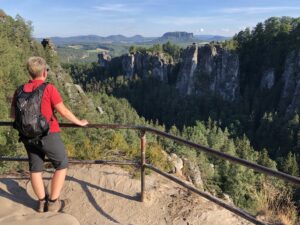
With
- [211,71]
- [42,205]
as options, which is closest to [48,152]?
[42,205]

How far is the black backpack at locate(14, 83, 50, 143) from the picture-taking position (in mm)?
4469

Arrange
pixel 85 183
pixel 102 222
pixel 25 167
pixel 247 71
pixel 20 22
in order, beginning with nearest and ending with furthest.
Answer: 1. pixel 102 222
2. pixel 85 183
3. pixel 25 167
4. pixel 20 22
5. pixel 247 71

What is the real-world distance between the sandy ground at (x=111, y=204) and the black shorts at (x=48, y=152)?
60cm

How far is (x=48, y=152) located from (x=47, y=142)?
120 millimetres

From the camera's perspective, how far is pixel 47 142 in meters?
4.70

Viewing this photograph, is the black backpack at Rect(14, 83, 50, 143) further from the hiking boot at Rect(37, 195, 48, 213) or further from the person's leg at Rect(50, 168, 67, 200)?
the hiking boot at Rect(37, 195, 48, 213)

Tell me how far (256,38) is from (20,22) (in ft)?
254

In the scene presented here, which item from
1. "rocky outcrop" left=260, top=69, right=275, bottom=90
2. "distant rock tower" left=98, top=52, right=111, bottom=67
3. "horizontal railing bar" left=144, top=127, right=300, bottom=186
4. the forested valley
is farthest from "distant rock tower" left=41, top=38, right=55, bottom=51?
"distant rock tower" left=98, top=52, right=111, bottom=67

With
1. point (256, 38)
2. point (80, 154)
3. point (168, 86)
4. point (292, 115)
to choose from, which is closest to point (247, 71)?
point (256, 38)

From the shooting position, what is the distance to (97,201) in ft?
18.2

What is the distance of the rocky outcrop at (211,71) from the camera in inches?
4412

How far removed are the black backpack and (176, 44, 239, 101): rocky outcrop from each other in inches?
4273

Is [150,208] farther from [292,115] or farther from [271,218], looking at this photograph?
[292,115]

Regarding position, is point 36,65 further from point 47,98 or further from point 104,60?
point 104,60
